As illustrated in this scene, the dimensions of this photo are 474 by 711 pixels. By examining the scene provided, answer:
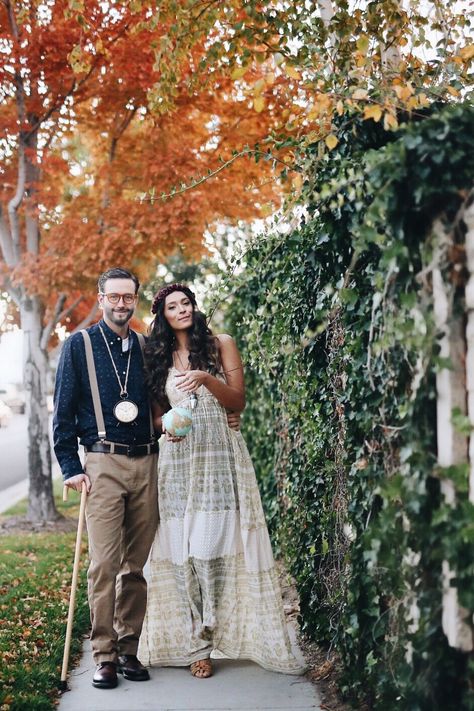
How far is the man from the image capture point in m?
4.30

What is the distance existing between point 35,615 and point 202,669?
1.70 meters

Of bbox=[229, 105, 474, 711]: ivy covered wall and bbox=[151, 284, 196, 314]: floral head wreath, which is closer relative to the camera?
bbox=[229, 105, 474, 711]: ivy covered wall

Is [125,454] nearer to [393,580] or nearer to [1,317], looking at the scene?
[393,580]

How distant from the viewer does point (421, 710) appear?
2.90 metres

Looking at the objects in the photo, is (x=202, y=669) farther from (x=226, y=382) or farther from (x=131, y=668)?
(x=226, y=382)

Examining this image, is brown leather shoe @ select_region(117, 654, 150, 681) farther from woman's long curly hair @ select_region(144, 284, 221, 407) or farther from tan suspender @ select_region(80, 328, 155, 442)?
woman's long curly hair @ select_region(144, 284, 221, 407)

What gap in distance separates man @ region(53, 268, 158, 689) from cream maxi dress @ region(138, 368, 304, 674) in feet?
0.44

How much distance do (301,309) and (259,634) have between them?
73.6 inches

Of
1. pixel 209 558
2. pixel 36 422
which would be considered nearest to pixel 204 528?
pixel 209 558

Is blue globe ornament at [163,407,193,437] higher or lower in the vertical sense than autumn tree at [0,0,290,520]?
lower

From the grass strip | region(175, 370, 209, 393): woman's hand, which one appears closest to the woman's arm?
region(175, 370, 209, 393): woman's hand

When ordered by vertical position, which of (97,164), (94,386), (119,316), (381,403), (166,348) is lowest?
(381,403)

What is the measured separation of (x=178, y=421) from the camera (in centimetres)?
423

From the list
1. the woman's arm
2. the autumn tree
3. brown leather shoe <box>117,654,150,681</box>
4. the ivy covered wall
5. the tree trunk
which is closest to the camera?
the ivy covered wall
